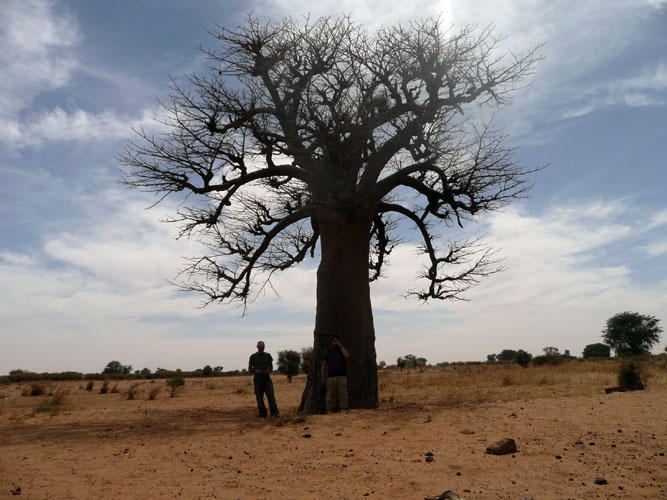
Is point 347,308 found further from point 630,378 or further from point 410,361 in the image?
point 410,361

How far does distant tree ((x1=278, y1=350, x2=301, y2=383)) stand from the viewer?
26.4 metres

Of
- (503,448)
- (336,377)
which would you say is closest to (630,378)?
(336,377)

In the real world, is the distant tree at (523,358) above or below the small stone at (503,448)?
above

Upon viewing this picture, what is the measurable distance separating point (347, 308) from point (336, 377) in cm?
114

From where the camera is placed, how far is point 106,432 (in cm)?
715

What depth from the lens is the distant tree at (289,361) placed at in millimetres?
26422

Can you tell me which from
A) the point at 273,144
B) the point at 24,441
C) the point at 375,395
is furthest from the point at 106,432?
the point at 273,144

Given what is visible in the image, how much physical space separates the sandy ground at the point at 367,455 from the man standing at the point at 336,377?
832 mm

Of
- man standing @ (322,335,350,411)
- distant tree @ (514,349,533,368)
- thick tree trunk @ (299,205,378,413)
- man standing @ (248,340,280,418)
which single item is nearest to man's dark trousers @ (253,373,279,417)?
man standing @ (248,340,280,418)

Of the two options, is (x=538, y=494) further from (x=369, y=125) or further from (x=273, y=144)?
Result: (x=273, y=144)

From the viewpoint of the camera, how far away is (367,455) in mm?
4930

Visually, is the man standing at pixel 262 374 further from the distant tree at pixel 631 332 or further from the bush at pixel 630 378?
the distant tree at pixel 631 332

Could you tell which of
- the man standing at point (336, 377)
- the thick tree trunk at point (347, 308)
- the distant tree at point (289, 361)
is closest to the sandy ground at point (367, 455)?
the man standing at point (336, 377)

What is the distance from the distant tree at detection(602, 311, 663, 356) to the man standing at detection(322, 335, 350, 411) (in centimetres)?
3340
